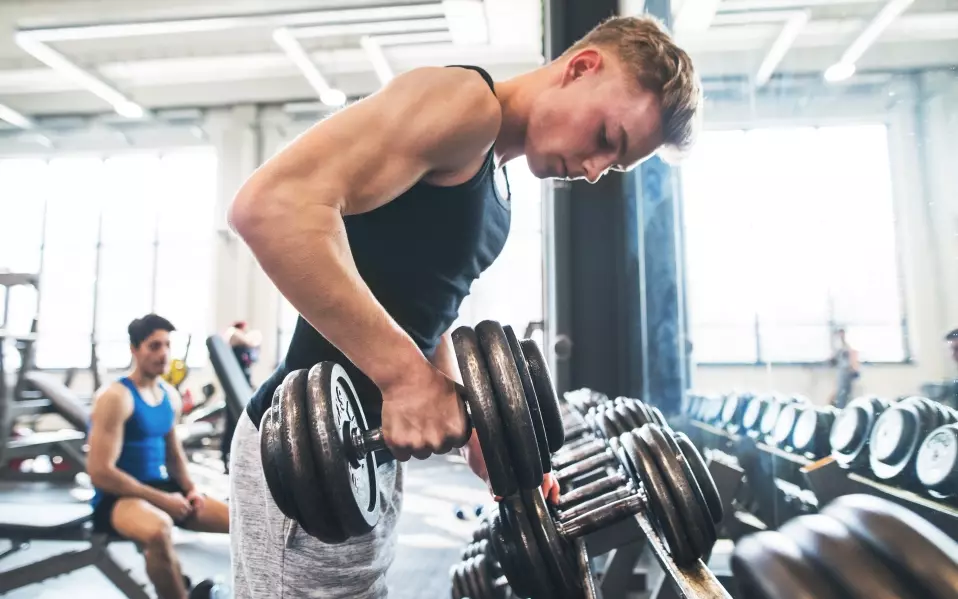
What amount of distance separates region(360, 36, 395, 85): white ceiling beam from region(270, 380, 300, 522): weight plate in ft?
15.2

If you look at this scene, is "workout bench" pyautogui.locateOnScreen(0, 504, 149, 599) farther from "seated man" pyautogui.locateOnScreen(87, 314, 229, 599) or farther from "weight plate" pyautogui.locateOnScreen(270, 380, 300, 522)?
"weight plate" pyautogui.locateOnScreen(270, 380, 300, 522)

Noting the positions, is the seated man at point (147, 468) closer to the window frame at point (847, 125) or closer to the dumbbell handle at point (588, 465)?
the dumbbell handle at point (588, 465)

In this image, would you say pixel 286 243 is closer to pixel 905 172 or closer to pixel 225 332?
pixel 905 172

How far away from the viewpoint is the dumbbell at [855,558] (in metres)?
0.42

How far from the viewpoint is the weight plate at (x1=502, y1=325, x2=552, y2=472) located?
576mm

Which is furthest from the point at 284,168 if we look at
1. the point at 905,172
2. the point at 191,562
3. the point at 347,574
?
the point at 191,562

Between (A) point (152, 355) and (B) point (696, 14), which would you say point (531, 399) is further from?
(B) point (696, 14)

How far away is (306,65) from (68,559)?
4.15 metres

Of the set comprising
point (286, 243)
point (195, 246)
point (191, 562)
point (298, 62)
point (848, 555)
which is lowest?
point (191, 562)

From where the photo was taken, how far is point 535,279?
19.4 ft

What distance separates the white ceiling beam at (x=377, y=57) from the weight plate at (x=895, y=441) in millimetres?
4342

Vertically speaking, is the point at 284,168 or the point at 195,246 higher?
the point at 195,246

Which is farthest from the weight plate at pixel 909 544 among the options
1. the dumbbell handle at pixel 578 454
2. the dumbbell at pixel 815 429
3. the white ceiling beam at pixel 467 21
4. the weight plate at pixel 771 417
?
the white ceiling beam at pixel 467 21

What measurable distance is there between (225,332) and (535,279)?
2970 millimetres
